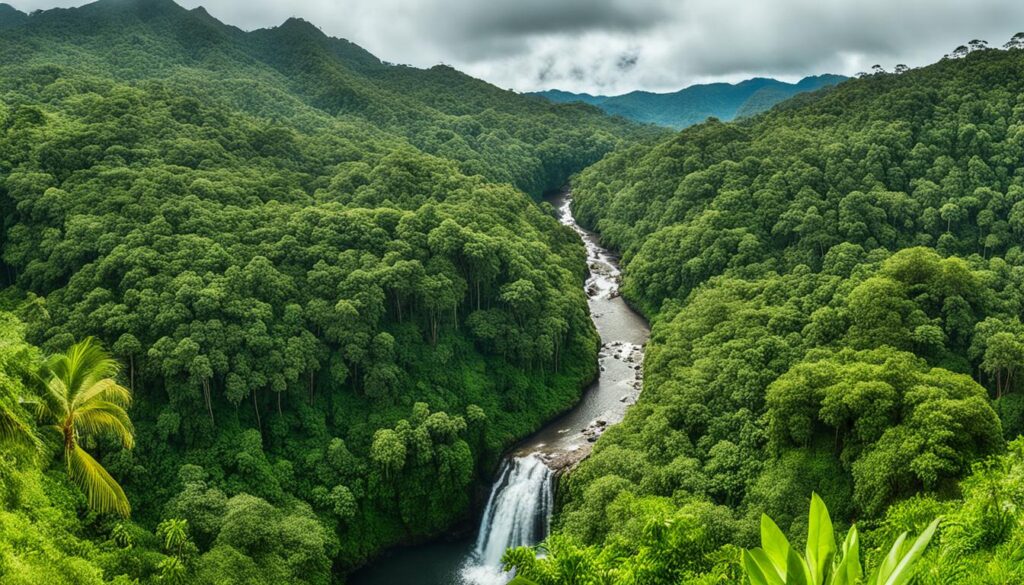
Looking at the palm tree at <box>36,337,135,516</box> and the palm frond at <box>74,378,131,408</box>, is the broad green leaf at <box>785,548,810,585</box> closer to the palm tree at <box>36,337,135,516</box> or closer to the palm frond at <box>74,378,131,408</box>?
the palm tree at <box>36,337,135,516</box>

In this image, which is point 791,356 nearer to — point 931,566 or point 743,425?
point 743,425

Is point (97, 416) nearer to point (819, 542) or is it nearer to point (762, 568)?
point (762, 568)

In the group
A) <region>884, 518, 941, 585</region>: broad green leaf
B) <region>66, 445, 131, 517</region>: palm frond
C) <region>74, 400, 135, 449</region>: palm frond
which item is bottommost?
<region>66, 445, 131, 517</region>: palm frond

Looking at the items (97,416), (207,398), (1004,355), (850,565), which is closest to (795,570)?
(850,565)

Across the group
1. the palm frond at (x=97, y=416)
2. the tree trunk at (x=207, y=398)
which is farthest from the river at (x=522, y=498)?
the palm frond at (x=97, y=416)

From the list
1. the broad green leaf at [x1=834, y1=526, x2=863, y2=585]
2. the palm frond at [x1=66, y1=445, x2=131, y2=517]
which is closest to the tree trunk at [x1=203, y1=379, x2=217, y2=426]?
the palm frond at [x1=66, y1=445, x2=131, y2=517]
